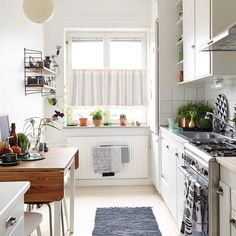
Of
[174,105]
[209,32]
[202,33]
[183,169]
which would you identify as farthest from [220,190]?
[174,105]

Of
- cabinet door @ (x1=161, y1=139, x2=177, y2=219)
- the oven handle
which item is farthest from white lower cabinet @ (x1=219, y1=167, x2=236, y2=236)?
cabinet door @ (x1=161, y1=139, x2=177, y2=219)

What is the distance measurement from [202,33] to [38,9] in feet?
4.69

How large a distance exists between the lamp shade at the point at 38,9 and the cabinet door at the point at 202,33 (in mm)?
1314

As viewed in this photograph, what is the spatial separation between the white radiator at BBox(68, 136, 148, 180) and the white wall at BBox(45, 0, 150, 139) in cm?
41

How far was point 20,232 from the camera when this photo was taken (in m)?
1.52

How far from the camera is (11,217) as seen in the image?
4.33 feet

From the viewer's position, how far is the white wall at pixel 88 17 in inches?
191

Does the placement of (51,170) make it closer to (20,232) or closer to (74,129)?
(20,232)

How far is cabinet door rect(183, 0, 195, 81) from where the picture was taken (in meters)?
3.35

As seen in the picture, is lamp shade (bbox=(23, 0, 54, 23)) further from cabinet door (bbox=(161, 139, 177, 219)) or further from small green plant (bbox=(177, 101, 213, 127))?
small green plant (bbox=(177, 101, 213, 127))

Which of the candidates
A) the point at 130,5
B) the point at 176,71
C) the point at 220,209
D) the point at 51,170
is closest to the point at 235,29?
the point at 220,209

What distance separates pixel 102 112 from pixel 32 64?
1.53m

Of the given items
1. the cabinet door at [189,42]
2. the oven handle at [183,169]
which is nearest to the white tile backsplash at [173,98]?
the cabinet door at [189,42]

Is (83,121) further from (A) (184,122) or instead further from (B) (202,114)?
(B) (202,114)
